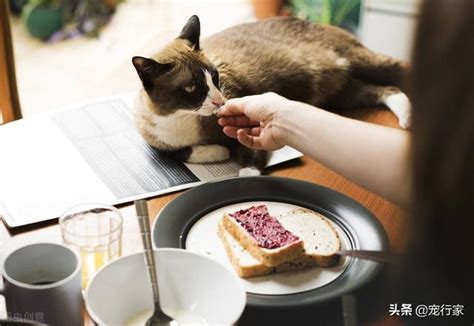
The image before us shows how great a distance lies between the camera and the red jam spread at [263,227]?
917mm

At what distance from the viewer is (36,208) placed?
1.04 metres

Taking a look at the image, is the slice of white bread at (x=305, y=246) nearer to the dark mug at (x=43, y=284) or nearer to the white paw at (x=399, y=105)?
Result: the dark mug at (x=43, y=284)

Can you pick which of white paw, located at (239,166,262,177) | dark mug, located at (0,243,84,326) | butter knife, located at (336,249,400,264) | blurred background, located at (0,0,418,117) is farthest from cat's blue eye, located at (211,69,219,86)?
blurred background, located at (0,0,418,117)

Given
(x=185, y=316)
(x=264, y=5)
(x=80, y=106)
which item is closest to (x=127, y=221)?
(x=185, y=316)

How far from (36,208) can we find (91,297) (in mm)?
366

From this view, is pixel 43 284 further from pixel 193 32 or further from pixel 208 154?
pixel 193 32

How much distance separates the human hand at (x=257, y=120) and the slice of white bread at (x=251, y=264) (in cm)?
24

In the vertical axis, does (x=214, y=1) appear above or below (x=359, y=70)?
below

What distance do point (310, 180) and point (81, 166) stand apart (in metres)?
0.42

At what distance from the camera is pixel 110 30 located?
138 inches

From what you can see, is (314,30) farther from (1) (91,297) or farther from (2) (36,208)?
(1) (91,297)

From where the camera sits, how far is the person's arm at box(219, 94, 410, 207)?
3.10ft

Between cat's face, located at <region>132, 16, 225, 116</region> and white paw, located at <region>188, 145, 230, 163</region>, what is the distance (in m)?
0.08

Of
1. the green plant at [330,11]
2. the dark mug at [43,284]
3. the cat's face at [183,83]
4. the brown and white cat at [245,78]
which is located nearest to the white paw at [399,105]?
the brown and white cat at [245,78]
